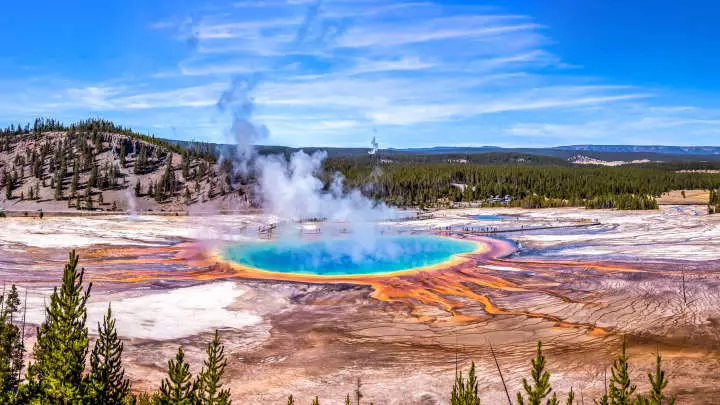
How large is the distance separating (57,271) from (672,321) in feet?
116

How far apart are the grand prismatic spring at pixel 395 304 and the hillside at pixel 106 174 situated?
38421 mm

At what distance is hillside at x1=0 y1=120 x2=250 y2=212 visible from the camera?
293ft

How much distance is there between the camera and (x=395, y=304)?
2706cm

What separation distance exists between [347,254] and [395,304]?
705 inches

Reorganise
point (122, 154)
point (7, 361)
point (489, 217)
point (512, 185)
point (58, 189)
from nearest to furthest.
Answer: point (7, 361) < point (489, 217) < point (58, 189) < point (122, 154) < point (512, 185)

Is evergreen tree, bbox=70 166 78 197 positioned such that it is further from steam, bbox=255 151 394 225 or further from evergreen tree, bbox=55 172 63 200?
steam, bbox=255 151 394 225

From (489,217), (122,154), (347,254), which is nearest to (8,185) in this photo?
(122,154)

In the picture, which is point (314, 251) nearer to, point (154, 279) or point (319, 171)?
point (154, 279)

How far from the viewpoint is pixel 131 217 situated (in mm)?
72438

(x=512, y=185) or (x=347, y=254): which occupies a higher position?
(x=512, y=185)

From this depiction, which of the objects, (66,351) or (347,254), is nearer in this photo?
(66,351)

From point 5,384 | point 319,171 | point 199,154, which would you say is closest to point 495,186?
point 319,171

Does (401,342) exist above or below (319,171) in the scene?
below

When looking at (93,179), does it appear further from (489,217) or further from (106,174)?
(489,217)
